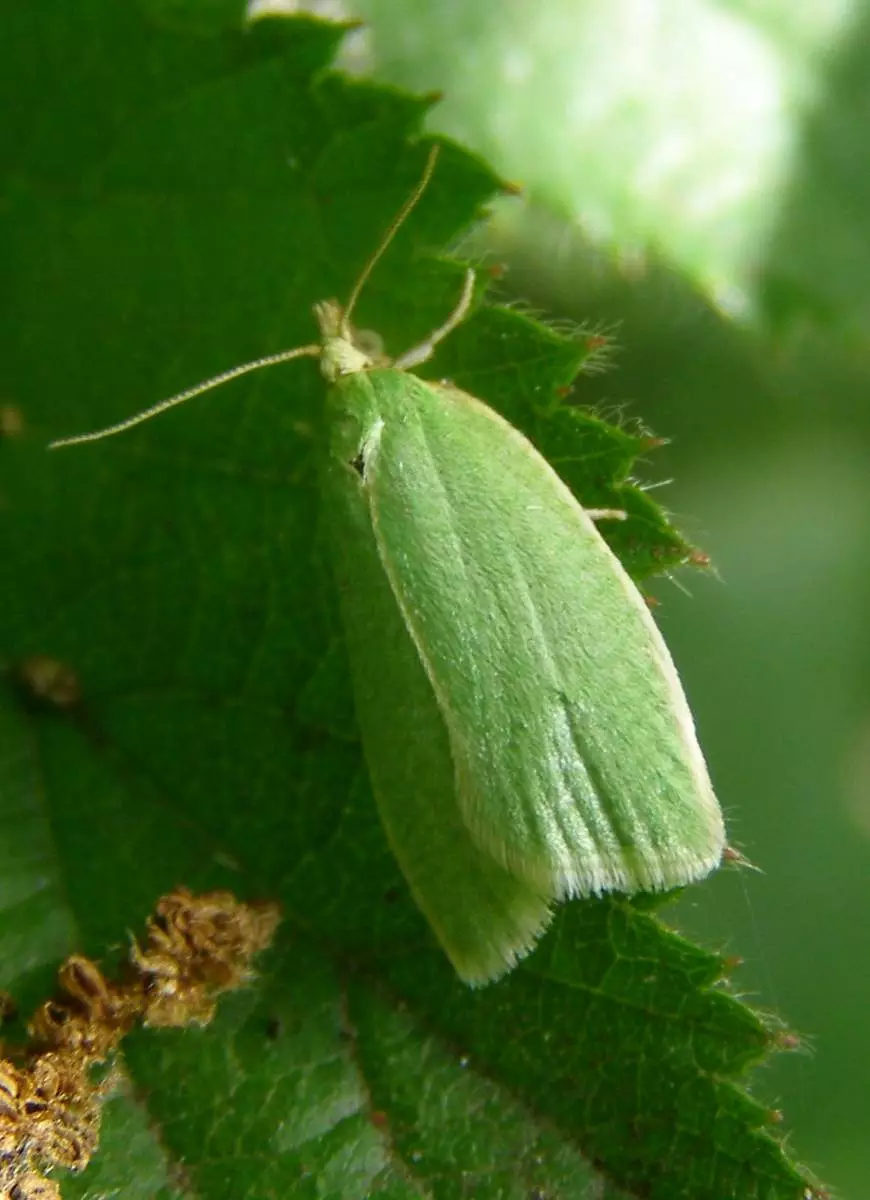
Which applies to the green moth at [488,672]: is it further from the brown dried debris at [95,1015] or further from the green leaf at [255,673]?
the brown dried debris at [95,1015]

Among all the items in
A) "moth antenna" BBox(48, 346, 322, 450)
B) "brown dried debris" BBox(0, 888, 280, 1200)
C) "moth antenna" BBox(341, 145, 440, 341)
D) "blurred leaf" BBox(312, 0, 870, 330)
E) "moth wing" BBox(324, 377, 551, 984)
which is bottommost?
"brown dried debris" BBox(0, 888, 280, 1200)

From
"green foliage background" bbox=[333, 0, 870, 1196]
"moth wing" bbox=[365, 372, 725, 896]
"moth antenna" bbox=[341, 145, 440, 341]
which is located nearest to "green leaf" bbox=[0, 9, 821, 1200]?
"moth antenna" bbox=[341, 145, 440, 341]

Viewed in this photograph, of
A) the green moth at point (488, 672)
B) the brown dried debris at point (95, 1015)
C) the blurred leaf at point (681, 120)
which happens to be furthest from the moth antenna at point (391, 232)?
the brown dried debris at point (95, 1015)

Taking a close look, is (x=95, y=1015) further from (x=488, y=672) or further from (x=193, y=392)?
(x=193, y=392)

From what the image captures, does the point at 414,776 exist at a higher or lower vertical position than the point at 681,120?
lower

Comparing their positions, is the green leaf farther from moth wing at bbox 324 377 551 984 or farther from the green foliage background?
the green foliage background

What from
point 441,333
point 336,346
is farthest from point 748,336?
point 336,346
